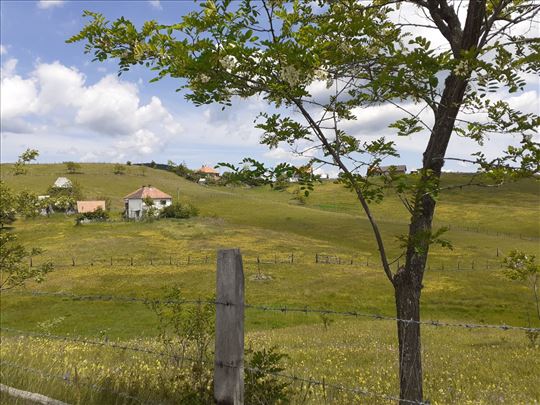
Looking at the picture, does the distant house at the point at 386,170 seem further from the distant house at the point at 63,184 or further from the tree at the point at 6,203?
the distant house at the point at 63,184

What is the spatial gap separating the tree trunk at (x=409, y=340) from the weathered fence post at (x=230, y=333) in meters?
2.15

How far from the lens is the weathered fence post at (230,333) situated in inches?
156

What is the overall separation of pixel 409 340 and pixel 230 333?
2384 mm

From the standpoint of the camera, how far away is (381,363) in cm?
1173

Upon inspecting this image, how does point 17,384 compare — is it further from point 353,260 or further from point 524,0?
point 353,260

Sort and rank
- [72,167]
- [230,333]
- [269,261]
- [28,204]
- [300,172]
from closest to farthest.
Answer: [230,333] < [300,172] < [28,204] < [269,261] < [72,167]

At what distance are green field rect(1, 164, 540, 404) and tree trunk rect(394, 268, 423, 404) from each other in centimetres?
108

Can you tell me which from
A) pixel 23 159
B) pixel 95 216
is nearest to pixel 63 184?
pixel 95 216

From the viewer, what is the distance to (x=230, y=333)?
4008 mm

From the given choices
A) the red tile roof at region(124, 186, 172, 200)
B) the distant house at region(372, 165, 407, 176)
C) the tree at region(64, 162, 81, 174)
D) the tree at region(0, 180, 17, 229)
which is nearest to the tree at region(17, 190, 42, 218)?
the tree at region(0, 180, 17, 229)

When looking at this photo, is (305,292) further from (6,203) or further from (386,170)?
(386,170)

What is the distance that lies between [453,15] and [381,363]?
9.61 metres

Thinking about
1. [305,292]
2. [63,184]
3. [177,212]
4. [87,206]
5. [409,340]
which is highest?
[63,184]

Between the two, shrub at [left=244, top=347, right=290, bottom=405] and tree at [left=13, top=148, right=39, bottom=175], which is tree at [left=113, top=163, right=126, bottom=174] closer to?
tree at [left=13, top=148, right=39, bottom=175]
